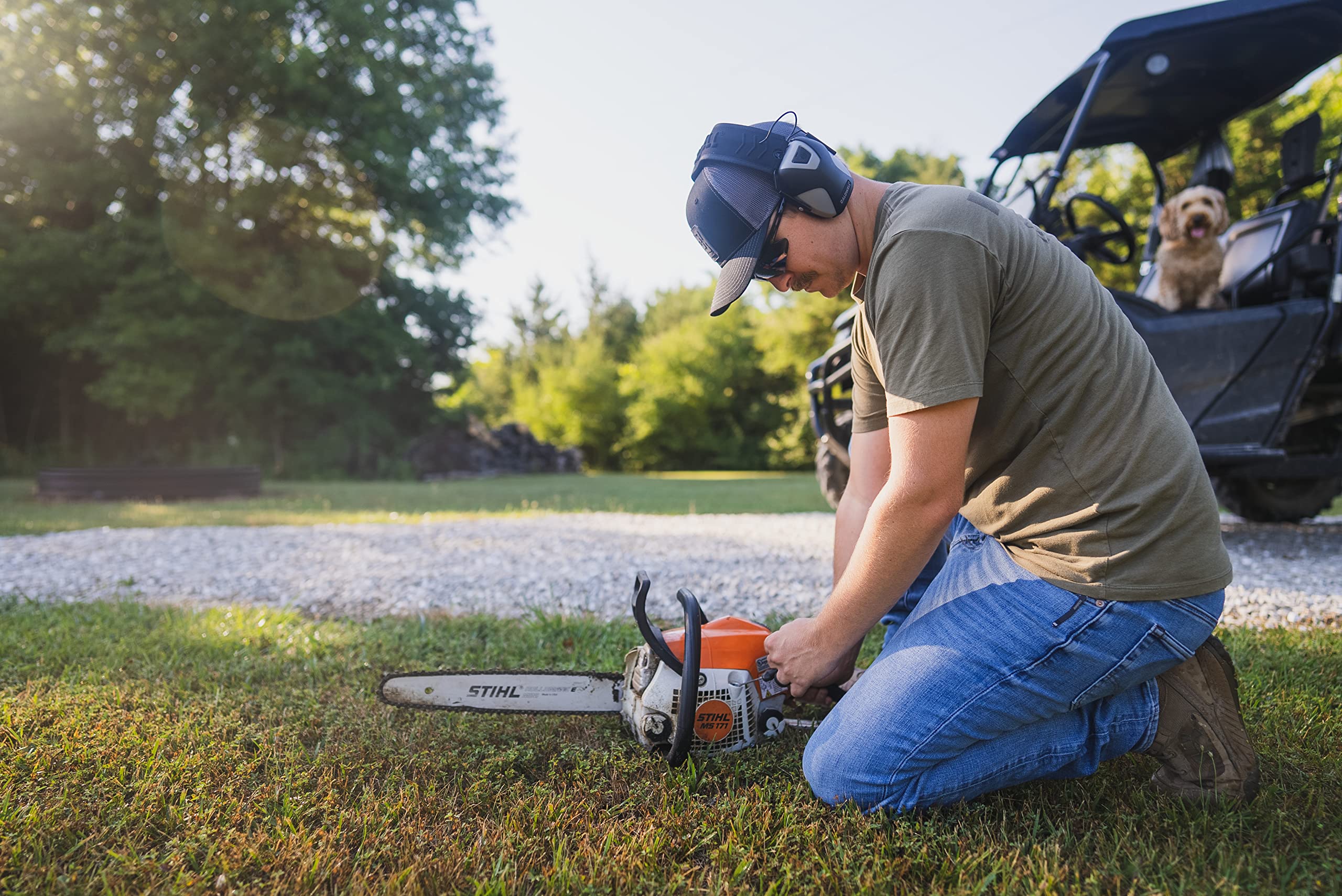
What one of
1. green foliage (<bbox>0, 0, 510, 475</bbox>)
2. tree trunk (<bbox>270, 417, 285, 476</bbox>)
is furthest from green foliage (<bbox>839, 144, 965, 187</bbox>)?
tree trunk (<bbox>270, 417, 285, 476</bbox>)

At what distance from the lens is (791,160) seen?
64.5 inches

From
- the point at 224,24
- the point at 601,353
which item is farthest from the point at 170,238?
the point at 601,353

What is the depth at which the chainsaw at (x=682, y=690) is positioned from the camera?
1773 millimetres

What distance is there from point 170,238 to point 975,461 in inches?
697

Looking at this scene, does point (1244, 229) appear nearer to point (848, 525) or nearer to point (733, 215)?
point (848, 525)

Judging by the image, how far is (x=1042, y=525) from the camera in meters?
1.62

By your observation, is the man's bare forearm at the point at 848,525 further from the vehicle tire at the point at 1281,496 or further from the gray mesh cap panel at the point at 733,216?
the vehicle tire at the point at 1281,496

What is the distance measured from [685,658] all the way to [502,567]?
3133 mm

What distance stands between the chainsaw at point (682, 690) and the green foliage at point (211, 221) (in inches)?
637

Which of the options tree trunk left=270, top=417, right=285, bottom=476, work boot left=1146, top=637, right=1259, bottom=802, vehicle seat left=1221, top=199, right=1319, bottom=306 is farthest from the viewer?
tree trunk left=270, top=417, right=285, bottom=476

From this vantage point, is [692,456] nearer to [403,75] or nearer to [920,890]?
[403,75]

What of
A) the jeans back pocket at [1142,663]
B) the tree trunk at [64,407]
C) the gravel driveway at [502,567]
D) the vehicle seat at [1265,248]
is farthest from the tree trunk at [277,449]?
the jeans back pocket at [1142,663]

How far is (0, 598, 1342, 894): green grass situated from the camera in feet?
4.73

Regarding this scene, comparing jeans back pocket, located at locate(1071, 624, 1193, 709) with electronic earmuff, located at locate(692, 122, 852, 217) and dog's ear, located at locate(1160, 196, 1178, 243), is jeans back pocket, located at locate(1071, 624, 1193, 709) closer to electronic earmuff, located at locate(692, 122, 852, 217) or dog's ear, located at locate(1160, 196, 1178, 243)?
electronic earmuff, located at locate(692, 122, 852, 217)
